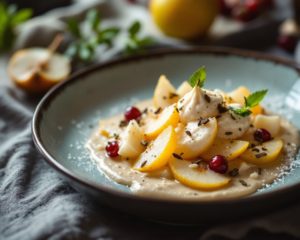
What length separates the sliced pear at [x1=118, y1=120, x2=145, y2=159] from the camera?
7.79 feet

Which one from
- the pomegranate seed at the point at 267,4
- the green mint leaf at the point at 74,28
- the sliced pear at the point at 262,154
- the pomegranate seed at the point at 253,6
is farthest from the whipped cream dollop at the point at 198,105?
the pomegranate seed at the point at 267,4

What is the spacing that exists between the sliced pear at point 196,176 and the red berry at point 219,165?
0.06 feet

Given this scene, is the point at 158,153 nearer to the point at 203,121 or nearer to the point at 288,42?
the point at 203,121

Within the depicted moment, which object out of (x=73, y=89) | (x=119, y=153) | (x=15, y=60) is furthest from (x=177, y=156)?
(x=15, y=60)

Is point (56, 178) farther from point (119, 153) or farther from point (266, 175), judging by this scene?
point (266, 175)

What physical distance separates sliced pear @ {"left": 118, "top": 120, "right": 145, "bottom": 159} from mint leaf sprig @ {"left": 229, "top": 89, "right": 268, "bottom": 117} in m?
0.45

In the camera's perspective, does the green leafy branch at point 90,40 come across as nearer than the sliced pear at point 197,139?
No

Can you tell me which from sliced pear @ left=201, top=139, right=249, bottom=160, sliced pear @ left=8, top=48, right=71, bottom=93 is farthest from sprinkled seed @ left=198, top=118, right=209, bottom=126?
sliced pear @ left=8, top=48, right=71, bottom=93

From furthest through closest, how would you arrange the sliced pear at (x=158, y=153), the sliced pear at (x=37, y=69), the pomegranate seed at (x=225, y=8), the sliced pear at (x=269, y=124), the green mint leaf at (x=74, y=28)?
the pomegranate seed at (x=225, y=8), the green mint leaf at (x=74, y=28), the sliced pear at (x=37, y=69), the sliced pear at (x=269, y=124), the sliced pear at (x=158, y=153)

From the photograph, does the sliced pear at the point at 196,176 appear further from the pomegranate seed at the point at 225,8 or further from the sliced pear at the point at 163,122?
the pomegranate seed at the point at 225,8

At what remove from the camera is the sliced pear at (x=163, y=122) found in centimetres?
241

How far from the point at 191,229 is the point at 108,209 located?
36 cm

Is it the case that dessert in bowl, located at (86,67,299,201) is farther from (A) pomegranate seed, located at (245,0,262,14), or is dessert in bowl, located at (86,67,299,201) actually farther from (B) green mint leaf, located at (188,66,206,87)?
(A) pomegranate seed, located at (245,0,262,14)

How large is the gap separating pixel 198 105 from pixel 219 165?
0.32 metres
